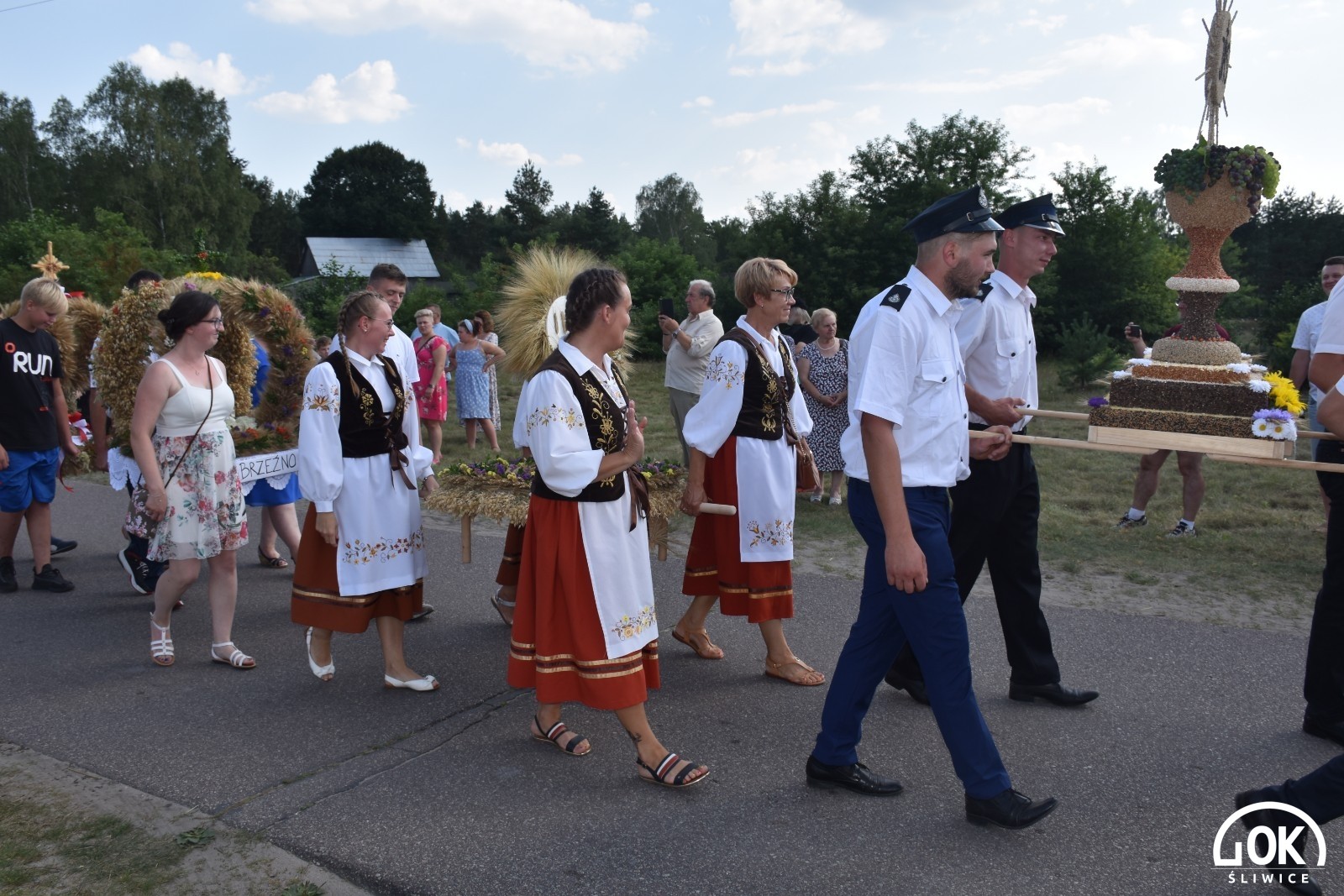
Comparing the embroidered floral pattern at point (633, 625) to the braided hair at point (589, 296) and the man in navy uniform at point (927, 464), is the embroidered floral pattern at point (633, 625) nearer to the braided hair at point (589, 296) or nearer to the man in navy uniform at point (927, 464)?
the man in navy uniform at point (927, 464)

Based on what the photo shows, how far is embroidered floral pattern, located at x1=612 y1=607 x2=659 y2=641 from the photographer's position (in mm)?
3803

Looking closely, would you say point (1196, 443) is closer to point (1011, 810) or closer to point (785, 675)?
point (1011, 810)

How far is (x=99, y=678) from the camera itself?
5.12m

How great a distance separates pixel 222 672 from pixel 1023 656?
155 inches

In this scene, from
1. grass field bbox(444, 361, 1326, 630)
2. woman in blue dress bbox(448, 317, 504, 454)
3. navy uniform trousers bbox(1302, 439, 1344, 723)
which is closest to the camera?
navy uniform trousers bbox(1302, 439, 1344, 723)

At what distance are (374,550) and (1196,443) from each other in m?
3.66

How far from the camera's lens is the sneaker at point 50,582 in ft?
22.0

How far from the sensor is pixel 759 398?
4.82 meters

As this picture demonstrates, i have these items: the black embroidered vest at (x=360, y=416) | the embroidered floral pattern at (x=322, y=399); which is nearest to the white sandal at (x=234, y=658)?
the black embroidered vest at (x=360, y=416)

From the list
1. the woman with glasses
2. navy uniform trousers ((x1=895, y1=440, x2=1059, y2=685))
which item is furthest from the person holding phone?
navy uniform trousers ((x1=895, y1=440, x2=1059, y2=685))

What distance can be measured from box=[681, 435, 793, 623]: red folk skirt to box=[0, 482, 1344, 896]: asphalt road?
0.40 meters

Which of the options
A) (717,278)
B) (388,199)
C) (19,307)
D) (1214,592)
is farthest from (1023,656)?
(388,199)

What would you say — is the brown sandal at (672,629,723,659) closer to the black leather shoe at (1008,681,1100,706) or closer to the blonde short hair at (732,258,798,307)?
the black leather shoe at (1008,681,1100,706)

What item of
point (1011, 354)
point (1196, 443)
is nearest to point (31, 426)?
point (1011, 354)
